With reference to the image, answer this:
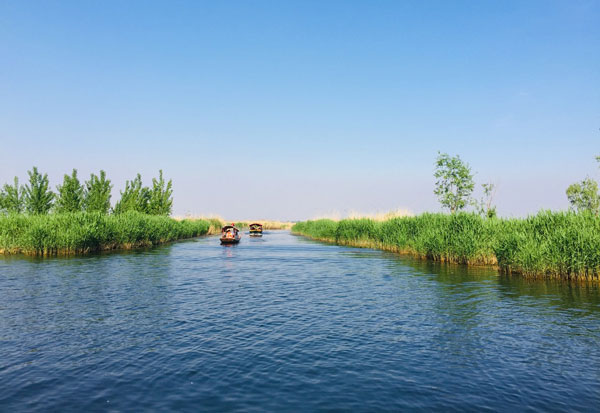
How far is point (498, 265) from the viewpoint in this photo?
2130cm

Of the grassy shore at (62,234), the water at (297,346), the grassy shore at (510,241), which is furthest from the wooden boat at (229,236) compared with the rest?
the water at (297,346)

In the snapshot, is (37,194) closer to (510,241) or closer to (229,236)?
(229,236)

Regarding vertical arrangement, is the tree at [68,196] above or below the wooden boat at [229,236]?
above

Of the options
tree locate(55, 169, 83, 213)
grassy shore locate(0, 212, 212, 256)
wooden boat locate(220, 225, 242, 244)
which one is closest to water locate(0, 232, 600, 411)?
grassy shore locate(0, 212, 212, 256)

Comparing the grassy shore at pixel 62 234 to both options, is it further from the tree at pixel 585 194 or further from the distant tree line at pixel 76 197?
the tree at pixel 585 194

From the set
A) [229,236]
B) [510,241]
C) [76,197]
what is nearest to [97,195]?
[76,197]

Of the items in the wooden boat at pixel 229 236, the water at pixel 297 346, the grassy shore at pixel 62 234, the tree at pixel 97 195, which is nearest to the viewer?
the water at pixel 297 346

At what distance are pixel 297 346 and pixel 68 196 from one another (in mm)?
49102

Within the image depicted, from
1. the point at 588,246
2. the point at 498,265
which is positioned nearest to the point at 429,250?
the point at 498,265

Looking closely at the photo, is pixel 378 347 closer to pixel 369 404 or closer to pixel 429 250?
pixel 369 404

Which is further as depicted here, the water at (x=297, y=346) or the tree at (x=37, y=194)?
the tree at (x=37, y=194)

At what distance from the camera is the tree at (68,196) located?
47469mm

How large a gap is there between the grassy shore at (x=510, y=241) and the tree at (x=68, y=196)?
3928 cm

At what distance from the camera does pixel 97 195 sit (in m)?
53.0
